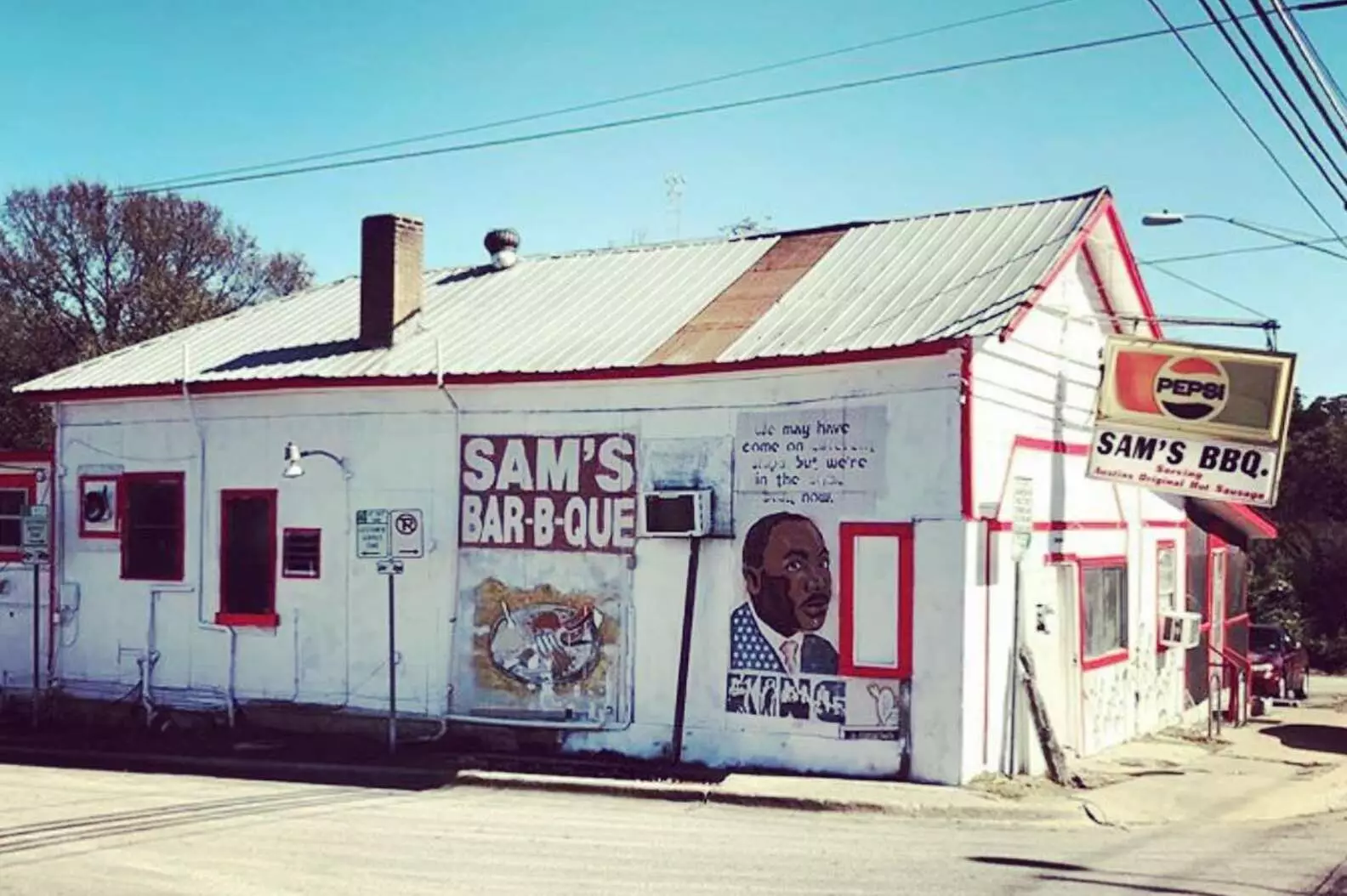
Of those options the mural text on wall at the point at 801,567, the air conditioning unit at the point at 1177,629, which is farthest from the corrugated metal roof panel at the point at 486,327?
the air conditioning unit at the point at 1177,629

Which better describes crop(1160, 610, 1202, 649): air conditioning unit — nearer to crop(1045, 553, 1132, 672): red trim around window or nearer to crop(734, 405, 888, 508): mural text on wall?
crop(1045, 553, 1132, 672): red trim around window

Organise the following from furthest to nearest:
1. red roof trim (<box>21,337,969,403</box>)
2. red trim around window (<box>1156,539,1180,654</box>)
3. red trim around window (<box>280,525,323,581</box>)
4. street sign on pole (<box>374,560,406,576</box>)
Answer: red trim around window (<box>1156,539,1180,654</box>) → red trim around window (<box>280,525,323,581</box>) → street sign on pole (<box>374,560,406,576</box>) → red roof trim (<box>21,337,969,403</box>)

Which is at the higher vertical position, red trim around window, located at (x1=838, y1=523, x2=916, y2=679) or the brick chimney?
the brick chimney

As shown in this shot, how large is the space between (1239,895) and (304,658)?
448 inches

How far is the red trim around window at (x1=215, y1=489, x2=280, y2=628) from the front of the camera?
17484 millimetres

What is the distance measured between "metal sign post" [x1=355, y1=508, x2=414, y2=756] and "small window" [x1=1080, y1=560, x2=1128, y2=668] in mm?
7709

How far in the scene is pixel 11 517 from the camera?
1991 cm

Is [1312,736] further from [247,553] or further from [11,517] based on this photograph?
[11,517]

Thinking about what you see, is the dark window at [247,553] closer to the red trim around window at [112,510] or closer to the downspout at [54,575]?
A: the red trim around window at [112,510]

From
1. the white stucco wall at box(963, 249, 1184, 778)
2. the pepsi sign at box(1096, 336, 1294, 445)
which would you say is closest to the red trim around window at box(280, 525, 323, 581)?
the white stucco wall at box(963, 249, 1184, 778)

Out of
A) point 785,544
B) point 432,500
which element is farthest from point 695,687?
point 432,500

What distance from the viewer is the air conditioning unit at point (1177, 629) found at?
1883 centimetres

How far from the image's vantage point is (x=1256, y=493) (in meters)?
14.0

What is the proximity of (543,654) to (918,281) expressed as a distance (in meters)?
5.89
